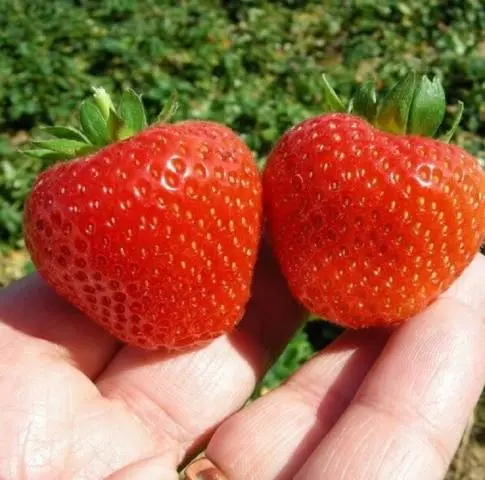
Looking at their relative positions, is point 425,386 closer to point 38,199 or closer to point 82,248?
point 82,248

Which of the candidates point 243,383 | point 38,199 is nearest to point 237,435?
point 243,383

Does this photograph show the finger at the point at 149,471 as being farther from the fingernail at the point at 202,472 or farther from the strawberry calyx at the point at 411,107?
the strawberry calyx at the point at 411,107

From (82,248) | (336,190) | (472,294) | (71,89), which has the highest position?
(336,190)

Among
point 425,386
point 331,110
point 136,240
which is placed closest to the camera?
point 136,240

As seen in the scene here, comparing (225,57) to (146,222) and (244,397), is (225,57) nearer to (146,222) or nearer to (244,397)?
(244,397)

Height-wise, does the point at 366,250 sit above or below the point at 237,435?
above

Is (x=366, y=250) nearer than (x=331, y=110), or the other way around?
(x=366, y=250)

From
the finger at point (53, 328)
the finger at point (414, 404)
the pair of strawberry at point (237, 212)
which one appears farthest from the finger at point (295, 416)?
the finger at point (53, 328)

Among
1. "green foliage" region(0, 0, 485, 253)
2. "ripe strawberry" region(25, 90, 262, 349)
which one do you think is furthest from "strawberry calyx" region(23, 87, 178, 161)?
"green foliage" region(0, 0, 485, 253)
